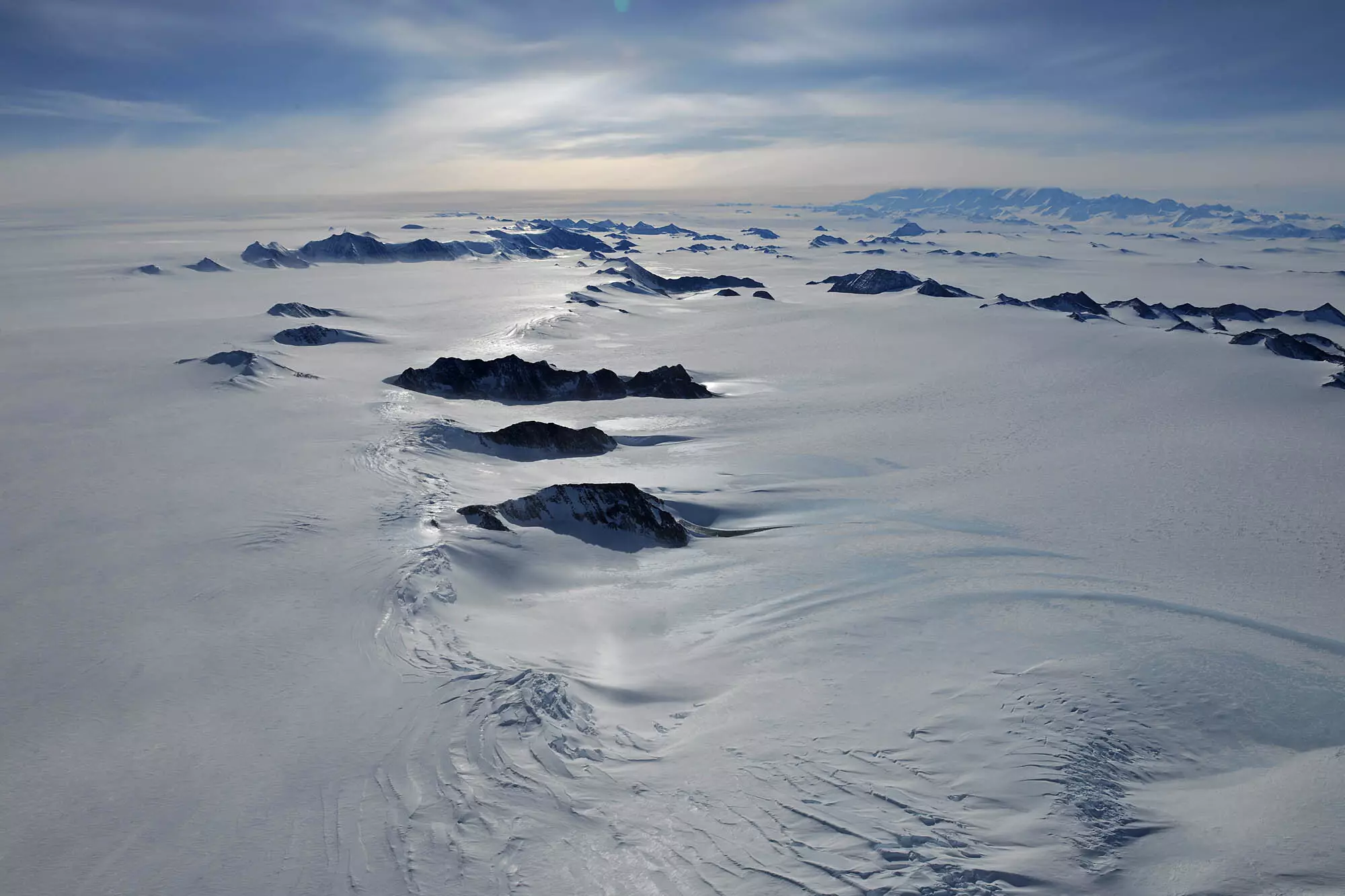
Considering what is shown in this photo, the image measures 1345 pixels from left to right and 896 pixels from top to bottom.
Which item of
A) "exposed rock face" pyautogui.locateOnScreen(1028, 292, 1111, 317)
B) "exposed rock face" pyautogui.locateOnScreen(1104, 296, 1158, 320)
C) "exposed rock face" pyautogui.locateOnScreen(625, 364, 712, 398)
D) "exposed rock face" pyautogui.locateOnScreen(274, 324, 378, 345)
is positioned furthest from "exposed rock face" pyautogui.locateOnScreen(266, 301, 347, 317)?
"exposed rock face" pyautogui.locateOnScreen(1104, 296, 1158, 320)

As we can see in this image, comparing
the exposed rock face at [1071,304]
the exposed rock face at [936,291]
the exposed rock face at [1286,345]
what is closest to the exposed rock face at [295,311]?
the exposed rock face at [936,291]

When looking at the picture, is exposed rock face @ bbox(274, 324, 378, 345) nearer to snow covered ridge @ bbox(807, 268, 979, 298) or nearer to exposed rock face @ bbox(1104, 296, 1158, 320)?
snow covered ridge @ bbox(807, 268, 979, 298)

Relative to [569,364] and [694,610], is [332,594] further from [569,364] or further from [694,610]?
[569,364]

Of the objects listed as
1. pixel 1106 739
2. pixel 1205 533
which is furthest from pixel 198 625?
pixel 1205 533

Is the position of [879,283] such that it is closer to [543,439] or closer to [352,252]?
[543,439]

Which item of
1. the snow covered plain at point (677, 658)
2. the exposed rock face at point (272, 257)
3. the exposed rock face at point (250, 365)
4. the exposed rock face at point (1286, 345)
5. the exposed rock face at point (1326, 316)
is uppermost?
the exposed rock face at point (272, 257)

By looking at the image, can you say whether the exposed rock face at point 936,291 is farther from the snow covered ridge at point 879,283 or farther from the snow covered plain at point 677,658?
the snow covered plain at point 677,658
